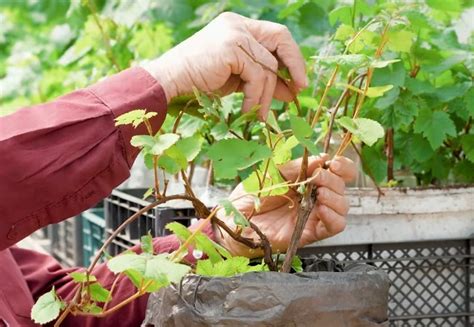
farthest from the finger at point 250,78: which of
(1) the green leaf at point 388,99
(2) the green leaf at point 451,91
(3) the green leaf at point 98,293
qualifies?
(2) the green leaf at point 451,91

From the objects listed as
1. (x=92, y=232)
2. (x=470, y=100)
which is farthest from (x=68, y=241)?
(x=470, y=100)

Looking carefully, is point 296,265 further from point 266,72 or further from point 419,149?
point 419,149

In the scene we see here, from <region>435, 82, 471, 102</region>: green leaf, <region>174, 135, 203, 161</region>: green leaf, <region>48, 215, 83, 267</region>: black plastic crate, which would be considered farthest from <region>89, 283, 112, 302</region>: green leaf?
<region>48, 215, 83, 267</region>: black plastic crate

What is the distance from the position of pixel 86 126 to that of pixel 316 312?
38cm

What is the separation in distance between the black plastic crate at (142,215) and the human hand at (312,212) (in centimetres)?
13

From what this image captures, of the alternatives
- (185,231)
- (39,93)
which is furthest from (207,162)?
(39,93)

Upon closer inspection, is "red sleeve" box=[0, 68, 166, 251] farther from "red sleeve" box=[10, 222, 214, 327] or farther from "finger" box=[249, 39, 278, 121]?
"red sleeve" box=[10, 222, 214, 327]

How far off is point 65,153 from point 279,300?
1.12 feet

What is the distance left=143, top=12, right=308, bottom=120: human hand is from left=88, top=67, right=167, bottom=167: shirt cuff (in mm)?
15

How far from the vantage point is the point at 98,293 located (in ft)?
3.93

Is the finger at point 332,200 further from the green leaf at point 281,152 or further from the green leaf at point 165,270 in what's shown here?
the green leaf at point 165,270

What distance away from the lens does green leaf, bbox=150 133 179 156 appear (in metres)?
1.05

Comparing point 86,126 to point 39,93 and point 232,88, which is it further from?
point 39,93

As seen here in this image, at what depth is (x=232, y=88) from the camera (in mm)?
1365
